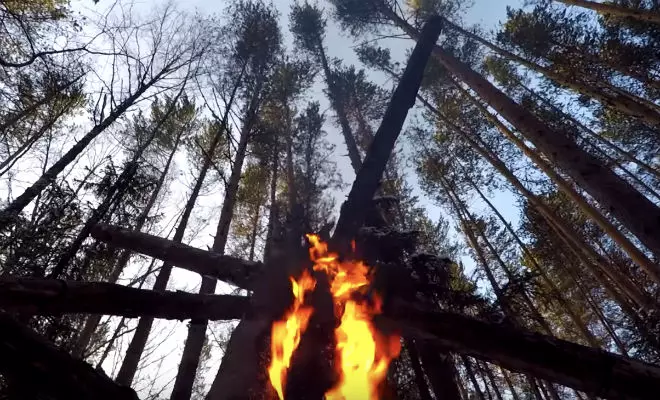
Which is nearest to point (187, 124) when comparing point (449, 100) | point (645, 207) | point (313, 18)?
point (313, 18)

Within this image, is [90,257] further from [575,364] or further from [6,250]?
[575,364]

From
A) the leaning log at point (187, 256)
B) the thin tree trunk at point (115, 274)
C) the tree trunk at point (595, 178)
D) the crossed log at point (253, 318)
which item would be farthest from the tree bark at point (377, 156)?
the thin tree trunk at point (115, 274)

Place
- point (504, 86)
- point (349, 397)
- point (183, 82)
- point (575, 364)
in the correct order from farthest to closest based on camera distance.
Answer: point (504, 86) → point (183, 82) → point (349, 397) → point (575, 364)

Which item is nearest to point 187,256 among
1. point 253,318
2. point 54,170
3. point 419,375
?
point 253,318

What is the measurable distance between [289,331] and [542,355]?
2.22 metres

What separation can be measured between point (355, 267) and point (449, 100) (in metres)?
14.1

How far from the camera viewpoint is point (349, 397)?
3938 millimetres

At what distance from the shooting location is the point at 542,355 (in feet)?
8.95

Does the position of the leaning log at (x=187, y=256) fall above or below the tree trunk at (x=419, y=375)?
above

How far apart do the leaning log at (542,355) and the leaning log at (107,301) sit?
194 centimetres

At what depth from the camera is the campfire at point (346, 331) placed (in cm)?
346

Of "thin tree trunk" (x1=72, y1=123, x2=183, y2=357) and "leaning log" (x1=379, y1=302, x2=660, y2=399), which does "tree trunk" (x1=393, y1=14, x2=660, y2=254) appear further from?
"thin tree trunk" (x1=72, y1=123, x2=183, y2=357)

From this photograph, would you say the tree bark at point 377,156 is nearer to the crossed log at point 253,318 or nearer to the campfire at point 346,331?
the crossed log at point 253,318

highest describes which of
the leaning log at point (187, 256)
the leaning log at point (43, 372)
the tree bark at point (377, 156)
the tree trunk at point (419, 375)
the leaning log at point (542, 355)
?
the tree bark at point (377, 156)
